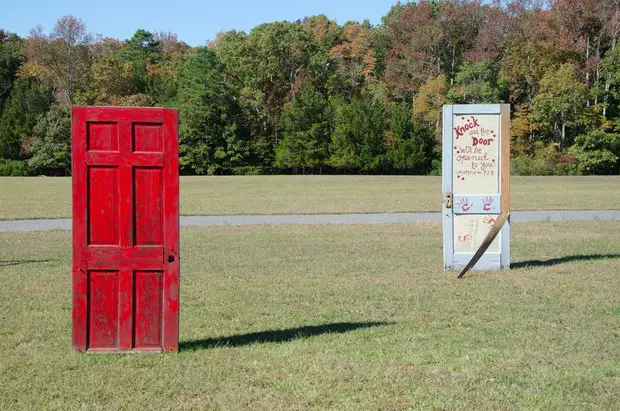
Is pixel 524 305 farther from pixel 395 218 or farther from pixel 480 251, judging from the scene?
pixel 395 218

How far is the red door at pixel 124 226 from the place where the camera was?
6355 mm

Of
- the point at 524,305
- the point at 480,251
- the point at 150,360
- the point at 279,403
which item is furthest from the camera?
the point at 480,251

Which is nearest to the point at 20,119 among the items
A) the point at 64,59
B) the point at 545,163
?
the point at 64,59

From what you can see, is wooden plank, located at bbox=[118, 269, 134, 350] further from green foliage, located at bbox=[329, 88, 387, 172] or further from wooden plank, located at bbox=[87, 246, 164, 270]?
green foliage, located at bbox=[329, 88, 387, 172]

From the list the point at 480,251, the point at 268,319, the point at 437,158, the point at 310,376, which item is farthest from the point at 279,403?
the point at 437,158

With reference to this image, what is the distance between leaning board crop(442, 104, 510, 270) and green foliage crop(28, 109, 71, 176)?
64.2 metres

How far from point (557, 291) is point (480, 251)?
1.78 m

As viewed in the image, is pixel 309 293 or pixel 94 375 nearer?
pixel 94 375

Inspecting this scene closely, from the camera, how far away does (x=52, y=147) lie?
239 feet

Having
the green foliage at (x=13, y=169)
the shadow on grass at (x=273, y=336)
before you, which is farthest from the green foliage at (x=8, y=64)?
the shadow on grass at (x=273, y=336)

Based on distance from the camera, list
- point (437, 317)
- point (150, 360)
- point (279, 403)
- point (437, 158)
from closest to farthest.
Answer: point (279, 403) < point (150, 360) < point (437, 317) < point (437, 158)

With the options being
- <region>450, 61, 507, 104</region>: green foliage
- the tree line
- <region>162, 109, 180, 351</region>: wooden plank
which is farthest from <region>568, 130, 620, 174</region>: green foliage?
<region>162, 109, 180, 351</region>: wooden plank

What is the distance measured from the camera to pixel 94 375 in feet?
19.8

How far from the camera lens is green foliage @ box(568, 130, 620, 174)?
61812 millimetres
